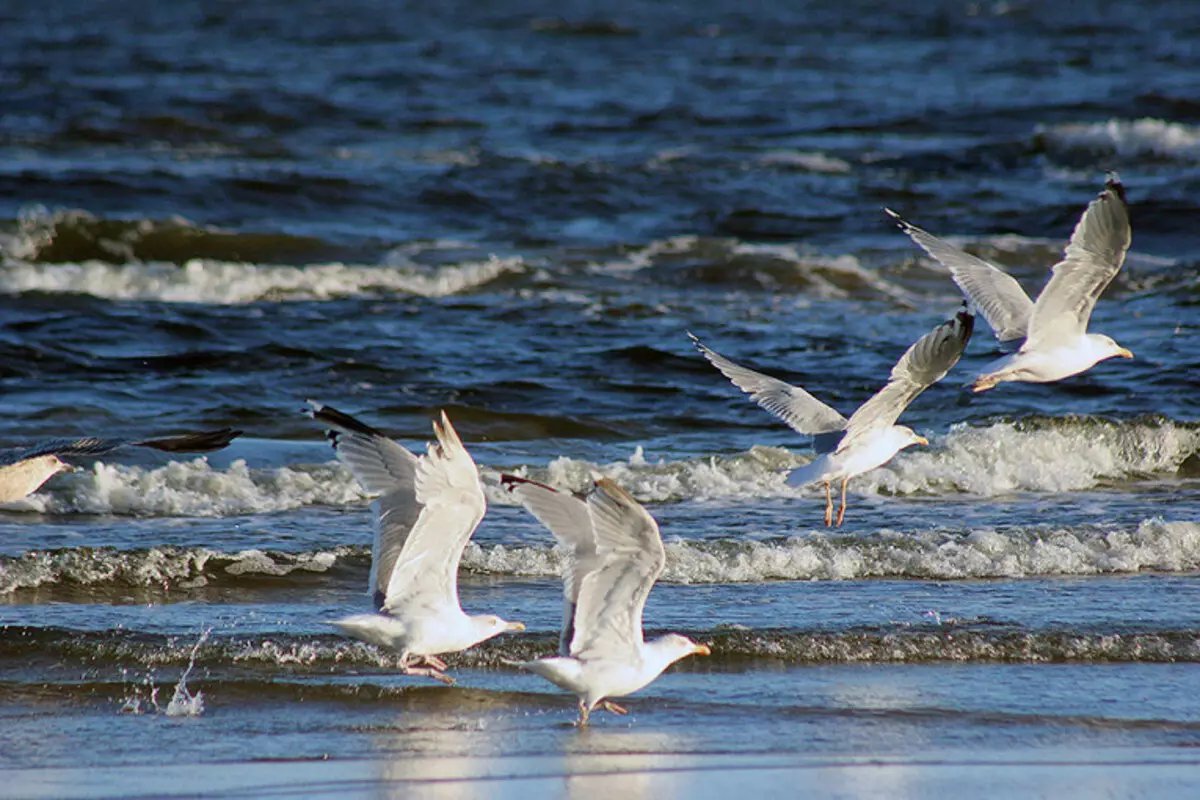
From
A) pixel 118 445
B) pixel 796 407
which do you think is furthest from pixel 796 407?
pixel 118 445

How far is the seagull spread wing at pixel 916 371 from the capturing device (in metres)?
6.96

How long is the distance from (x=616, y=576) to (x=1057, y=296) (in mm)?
3210

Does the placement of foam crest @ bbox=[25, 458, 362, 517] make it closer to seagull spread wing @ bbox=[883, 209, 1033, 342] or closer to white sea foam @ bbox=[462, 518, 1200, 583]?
white sea foam @ bbox=[462, 518, 1200, 583]

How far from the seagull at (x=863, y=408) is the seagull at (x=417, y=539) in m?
1.54

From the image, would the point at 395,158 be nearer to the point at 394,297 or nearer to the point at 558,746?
the point at 394,297

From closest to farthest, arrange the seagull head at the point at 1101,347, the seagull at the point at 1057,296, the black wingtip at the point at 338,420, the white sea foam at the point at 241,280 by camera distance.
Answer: the black wingtip at the point at 338,420
the seagull at the point at 1057,296
the seagull head at the point at 1101,347
the white sea foam at the point at 241,280

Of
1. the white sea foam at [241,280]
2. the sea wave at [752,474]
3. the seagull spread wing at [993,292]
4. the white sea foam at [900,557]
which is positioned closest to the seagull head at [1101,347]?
the seagull spread wing at [993,292]

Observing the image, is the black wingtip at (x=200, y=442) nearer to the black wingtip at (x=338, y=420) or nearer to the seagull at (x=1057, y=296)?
the black wingtip at (x=338, y=420)

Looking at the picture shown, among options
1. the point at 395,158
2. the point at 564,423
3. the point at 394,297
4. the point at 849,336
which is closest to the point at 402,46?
the point at 395,158

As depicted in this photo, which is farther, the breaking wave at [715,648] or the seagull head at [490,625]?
the breaking wave at [715,648]

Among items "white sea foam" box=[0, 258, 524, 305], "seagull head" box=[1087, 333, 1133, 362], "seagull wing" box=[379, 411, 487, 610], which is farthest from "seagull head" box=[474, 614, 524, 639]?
"white sea foam" box=[0, 258, 524, 305]

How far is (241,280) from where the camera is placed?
14.7 m

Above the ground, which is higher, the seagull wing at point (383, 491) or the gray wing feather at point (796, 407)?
the gray wing feather at point (796, 407)

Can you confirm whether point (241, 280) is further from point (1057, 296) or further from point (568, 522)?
point (568, 522)
